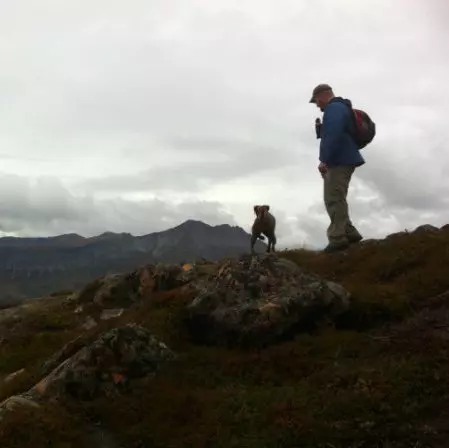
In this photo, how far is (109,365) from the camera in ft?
36.9

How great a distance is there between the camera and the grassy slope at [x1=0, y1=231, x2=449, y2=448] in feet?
29.6

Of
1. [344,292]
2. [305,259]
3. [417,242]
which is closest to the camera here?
[344,292]

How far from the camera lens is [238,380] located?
444 inches

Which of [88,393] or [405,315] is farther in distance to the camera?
[405,315]

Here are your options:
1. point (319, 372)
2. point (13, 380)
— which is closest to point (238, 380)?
point (319, 372)

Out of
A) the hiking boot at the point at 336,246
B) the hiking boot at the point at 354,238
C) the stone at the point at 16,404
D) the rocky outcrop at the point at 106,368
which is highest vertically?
the hiking boot at the point at 354,238

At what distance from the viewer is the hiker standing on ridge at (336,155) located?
18906 millimetres

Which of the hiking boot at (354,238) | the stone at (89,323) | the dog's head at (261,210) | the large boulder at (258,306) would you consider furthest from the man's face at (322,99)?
the stone at (89,323)

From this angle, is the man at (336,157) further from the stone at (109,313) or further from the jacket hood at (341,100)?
the stone at (109,313)

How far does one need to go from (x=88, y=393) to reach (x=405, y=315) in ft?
25.0

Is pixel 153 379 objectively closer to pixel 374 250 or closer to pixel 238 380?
pixel 238 380

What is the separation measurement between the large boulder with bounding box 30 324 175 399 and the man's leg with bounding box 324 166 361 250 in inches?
370

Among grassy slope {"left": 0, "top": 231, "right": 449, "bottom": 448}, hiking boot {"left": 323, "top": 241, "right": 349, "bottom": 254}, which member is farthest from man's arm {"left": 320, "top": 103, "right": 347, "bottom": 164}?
grassy slope {"left": 0, "top": 231, "right": 449, "bottom": 448}

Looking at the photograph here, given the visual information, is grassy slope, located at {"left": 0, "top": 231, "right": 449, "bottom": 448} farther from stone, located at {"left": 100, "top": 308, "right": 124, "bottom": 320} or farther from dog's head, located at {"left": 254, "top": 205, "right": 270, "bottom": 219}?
dog's head, located at {"left": 254, "top": 205, "right": 270, "bottom": 219}
